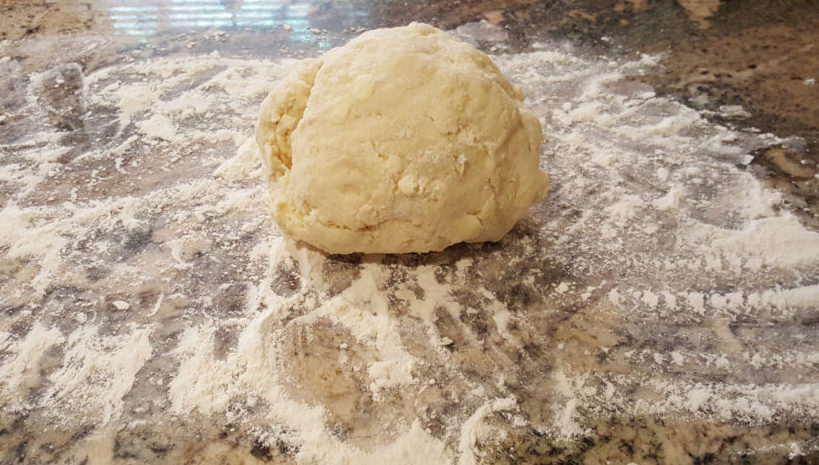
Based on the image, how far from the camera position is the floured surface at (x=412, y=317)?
1.03m

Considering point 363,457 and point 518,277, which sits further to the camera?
point 518,277

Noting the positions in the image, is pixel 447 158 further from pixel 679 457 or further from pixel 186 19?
pixel 186 19

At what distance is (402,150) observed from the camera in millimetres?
1154

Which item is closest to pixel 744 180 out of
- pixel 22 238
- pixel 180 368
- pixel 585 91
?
pixel 585 91

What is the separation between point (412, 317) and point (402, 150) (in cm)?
35

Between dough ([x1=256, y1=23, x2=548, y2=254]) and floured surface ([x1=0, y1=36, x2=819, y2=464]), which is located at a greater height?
dough ([x1=256, y1=23, x2=548, y2=254])

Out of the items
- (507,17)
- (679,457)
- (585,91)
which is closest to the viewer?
(679,457)

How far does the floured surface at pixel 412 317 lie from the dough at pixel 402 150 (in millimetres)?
131

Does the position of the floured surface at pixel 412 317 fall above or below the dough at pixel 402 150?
below

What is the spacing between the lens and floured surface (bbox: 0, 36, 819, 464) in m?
1.03

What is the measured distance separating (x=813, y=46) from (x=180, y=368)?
2.19 m

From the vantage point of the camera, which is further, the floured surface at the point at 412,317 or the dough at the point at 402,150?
the dough at the point at 402,150

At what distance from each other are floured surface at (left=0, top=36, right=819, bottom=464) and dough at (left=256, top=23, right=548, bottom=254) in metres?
0.13

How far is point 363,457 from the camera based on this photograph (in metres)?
1.00
